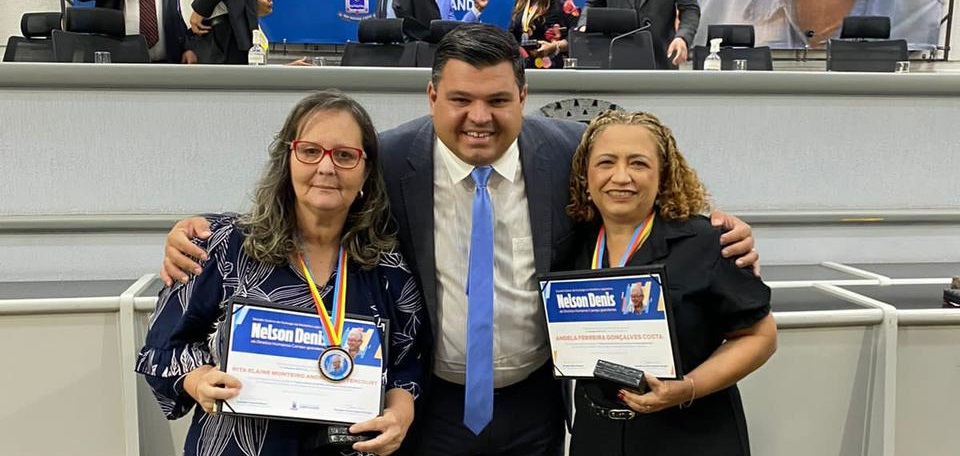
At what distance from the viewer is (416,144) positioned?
1577 millimetres

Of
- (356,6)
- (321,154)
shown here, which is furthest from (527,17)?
(321,154)

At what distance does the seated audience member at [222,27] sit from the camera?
4164mm

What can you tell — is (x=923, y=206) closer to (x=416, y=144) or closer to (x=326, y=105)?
(x=416, y=144)

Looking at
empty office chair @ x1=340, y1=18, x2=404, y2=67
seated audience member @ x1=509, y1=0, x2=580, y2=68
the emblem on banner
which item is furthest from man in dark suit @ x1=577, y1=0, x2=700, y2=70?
the emblem on banner

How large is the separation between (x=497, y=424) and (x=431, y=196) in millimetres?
504

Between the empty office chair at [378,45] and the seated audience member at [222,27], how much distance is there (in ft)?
2.14

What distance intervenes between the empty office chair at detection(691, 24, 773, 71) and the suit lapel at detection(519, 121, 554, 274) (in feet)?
12.6

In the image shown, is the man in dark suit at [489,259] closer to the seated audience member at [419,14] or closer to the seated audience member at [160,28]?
the seated audience member at [160,28]

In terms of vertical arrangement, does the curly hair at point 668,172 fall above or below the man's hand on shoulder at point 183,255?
above

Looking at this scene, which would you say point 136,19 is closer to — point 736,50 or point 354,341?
point 354,341

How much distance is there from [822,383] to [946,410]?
A: 0.38 m

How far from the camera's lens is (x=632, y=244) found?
1391mm

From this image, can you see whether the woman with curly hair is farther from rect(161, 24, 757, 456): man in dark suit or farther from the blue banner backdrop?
the blue banner backdrop

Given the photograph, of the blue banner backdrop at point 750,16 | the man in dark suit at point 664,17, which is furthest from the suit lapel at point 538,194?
the blue banner backdrop at point 750,16
